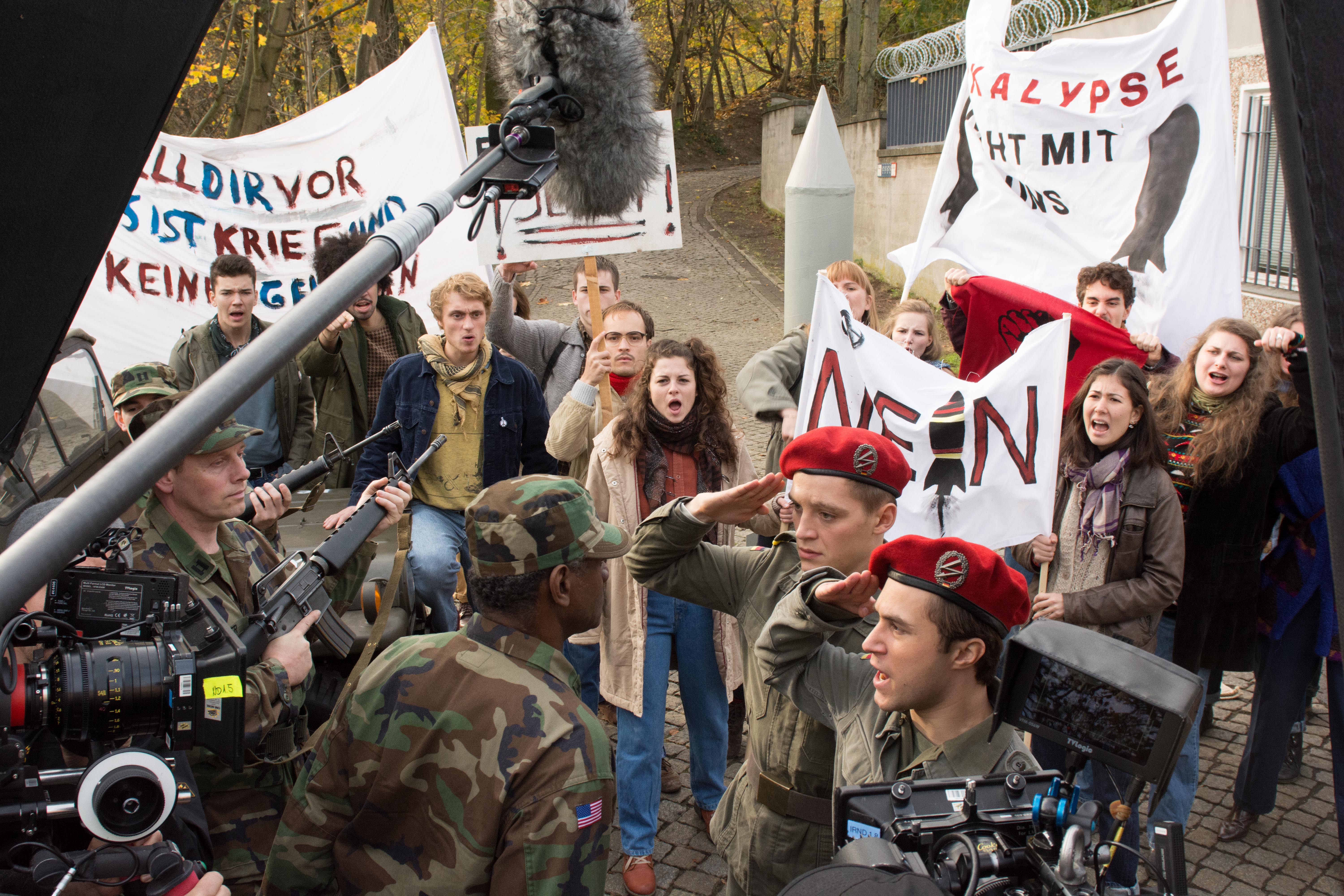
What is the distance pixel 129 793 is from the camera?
1907mm

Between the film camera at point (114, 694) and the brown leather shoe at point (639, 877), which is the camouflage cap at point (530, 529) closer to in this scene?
the film camera at point (114, 694)

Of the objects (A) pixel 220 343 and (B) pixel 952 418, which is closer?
(B) pixel 952 418

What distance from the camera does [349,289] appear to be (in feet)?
3.84

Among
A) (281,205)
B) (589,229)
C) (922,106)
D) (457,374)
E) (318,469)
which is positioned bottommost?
(318,469)

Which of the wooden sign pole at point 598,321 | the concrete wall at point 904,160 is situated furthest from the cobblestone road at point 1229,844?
the concrete wall at point 904,160

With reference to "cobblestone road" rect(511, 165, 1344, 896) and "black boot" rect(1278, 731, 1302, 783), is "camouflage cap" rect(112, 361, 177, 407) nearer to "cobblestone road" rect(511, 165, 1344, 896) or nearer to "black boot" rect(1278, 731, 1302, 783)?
"cobblestone road" rect(511, 165, 1344, 896)

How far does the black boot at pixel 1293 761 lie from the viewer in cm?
469

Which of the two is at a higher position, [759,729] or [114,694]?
[114,694]

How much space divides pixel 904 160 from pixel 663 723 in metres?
12.8

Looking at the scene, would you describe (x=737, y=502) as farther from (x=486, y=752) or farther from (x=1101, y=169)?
(x=1101, y=169)

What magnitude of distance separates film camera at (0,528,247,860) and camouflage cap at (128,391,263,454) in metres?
0.57

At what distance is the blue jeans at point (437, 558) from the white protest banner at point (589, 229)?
1260 millimetres

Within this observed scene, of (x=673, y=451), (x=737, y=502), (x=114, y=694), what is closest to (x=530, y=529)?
(x=737, y=502)

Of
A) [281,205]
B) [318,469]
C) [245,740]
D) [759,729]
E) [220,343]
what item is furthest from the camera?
[281,205]
